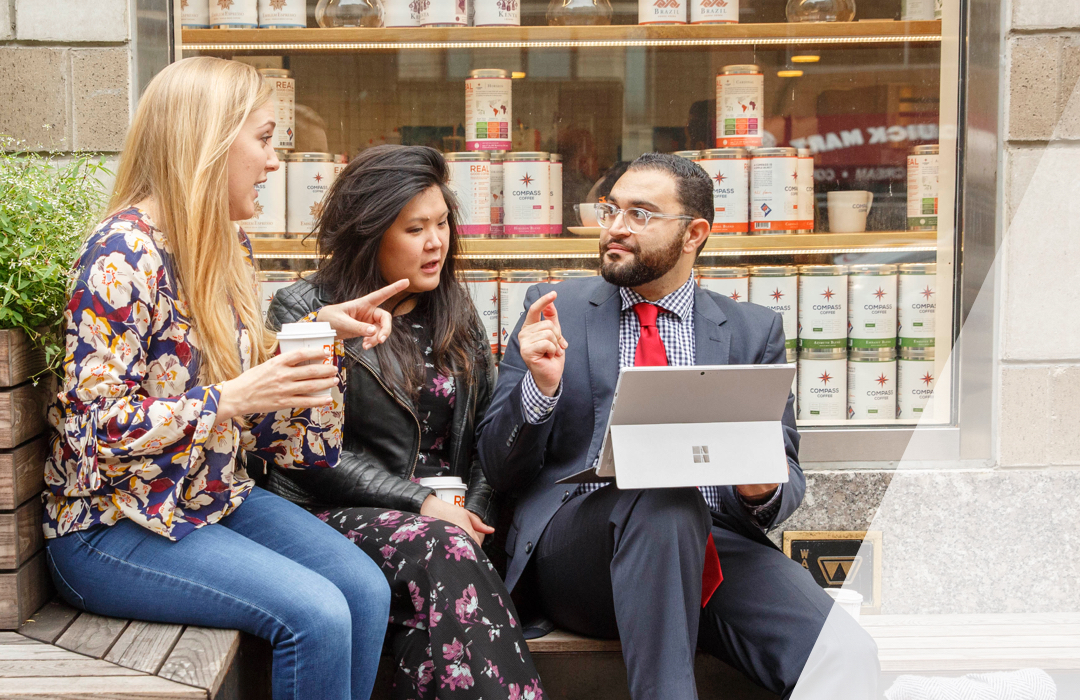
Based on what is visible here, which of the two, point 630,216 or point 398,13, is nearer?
point 630,216

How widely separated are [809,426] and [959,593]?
2.12 ft

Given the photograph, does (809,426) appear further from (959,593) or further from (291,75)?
(291,75)

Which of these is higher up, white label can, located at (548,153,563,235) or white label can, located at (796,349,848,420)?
white label can, located at (548,153,563,235)

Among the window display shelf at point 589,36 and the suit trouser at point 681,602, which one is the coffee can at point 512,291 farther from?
the suit trouser at point 681,602

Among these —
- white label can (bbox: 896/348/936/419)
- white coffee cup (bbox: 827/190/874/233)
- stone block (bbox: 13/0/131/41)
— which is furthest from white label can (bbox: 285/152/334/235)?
white label can (bbox: 896/348/936/419)

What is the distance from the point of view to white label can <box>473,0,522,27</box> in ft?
9.54

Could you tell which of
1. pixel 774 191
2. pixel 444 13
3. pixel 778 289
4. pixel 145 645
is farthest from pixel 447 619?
pixel 444 13

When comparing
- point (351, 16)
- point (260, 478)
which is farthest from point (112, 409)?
point (351, 16)

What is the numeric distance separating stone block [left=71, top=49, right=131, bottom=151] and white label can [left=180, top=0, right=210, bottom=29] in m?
0.24

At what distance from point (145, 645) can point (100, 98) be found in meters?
1.65

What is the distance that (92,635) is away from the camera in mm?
1700

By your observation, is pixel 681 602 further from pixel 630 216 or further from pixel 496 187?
pixel 496 187

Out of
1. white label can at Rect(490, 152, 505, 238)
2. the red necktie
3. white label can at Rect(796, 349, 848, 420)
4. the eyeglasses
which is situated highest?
white label can at Rect(490, 152, 505, 238)

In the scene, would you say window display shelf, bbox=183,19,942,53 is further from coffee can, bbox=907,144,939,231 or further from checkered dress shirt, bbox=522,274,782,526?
checkered dress shirt, bbox=522,274,782,526
